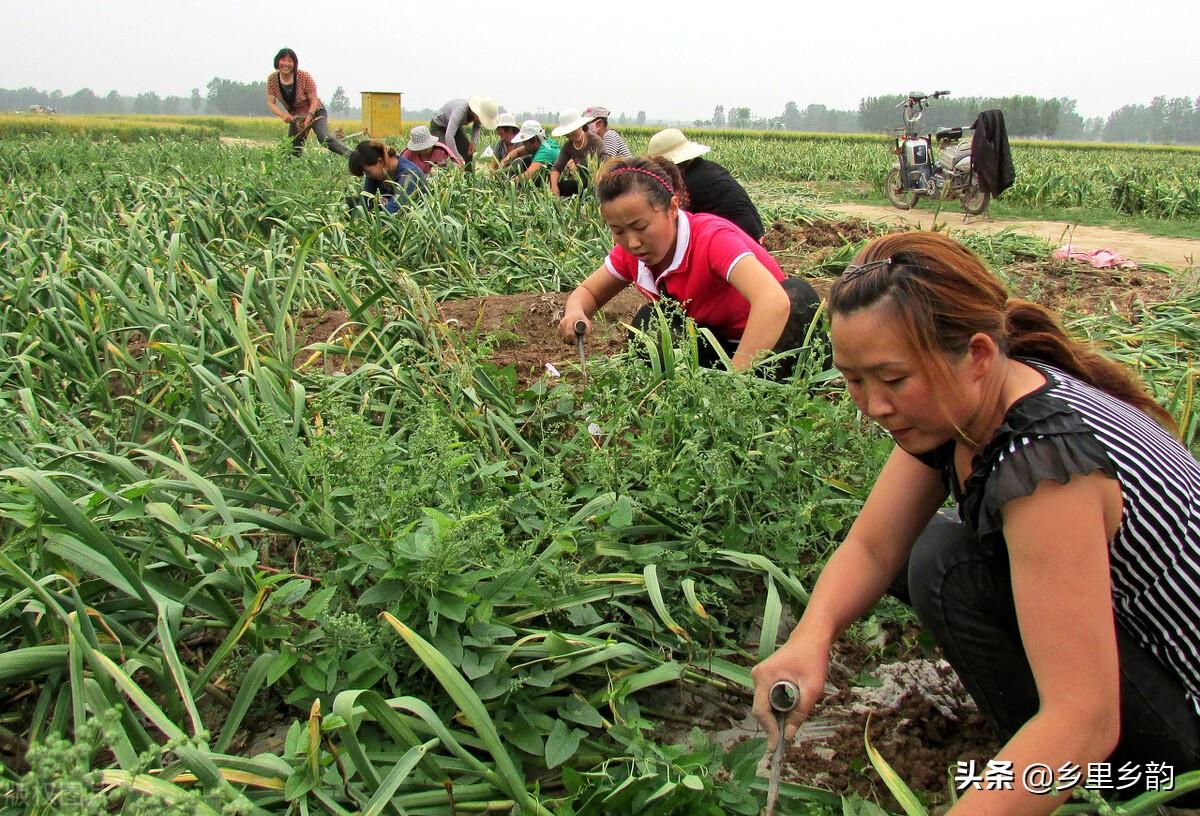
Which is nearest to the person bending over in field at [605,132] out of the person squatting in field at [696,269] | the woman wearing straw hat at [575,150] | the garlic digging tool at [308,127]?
the woman wearing straw hat at [575,150]

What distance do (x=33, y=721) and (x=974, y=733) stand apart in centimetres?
170

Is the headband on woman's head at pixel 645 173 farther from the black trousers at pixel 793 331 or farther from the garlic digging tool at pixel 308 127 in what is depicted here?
the garlic digging tool at pixel 308 127

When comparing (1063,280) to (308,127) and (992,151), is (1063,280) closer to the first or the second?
(992,151)

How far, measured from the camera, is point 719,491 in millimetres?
1975

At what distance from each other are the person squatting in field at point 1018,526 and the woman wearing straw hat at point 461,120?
26.6 feet

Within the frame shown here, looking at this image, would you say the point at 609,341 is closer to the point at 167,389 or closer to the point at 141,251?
the point at 167,389

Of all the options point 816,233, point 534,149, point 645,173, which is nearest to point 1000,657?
point 645,173

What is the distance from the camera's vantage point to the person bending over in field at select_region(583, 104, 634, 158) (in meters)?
7.36

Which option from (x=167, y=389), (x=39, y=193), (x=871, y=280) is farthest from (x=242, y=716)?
(x=39, y=193)

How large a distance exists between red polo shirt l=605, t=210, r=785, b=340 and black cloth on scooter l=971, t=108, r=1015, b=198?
22.3ft

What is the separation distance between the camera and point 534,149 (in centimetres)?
810

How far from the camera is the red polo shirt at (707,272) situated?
9.39 feet

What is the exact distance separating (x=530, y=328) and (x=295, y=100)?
20.2 ft

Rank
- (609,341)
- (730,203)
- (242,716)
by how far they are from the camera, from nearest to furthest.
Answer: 1. (242,716)
2. (609,341)
3. (730,203)
